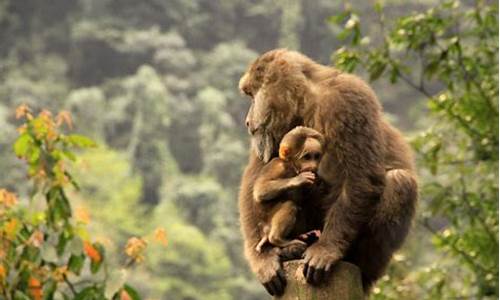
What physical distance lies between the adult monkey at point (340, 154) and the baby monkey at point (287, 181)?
0.22 feet

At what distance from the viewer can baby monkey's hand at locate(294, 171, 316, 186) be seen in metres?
3.44

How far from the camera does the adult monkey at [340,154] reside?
3.52 meters

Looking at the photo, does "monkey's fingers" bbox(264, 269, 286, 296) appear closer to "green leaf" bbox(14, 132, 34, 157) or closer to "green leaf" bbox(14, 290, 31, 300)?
"green leaf" bbox(14, 290, 31, 300)

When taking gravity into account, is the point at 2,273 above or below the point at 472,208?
below

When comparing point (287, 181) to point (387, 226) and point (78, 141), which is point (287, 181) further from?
point (78, 141)

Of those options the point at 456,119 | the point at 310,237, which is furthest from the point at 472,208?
the point at 310,237

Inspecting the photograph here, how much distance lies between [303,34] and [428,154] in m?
34.8

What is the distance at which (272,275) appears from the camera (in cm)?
336

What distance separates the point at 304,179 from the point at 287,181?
0.26 ft

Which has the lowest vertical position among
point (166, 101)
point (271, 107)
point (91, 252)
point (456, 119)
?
point (271, 107)

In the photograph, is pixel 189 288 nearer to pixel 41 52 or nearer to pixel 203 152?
pixel 203 152

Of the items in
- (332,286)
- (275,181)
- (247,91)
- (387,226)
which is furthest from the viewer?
(247,91)

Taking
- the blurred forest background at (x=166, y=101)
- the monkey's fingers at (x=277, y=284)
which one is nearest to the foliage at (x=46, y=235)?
the monkey's fingers at (x=277, y=284)

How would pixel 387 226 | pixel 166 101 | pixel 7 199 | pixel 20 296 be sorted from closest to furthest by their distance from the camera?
pixel 387 226, pixel 20 296, pixel 7 199, pixel 166 101
